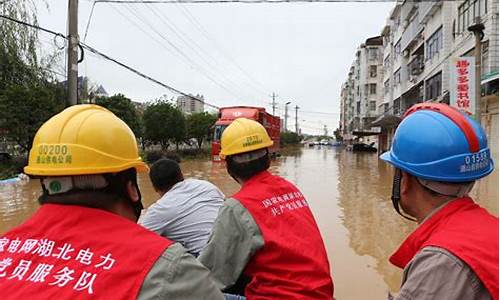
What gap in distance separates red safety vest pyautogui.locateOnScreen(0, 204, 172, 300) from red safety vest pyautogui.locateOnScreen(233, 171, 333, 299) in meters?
0.99

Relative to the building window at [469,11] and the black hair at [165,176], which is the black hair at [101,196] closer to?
the black hair at [165,176]

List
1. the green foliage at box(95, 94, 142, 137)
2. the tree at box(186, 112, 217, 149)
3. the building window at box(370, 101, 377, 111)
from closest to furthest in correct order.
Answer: the green foliage at box(95, 94, 142, 137) < the tree at box(186, 112, 217, 149) < the building window at box(370, 101, 377, 111)

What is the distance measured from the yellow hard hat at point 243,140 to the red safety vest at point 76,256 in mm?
1520

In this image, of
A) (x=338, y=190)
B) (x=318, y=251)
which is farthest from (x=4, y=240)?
(x=338, y=190)

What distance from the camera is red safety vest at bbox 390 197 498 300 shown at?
47.4 inches

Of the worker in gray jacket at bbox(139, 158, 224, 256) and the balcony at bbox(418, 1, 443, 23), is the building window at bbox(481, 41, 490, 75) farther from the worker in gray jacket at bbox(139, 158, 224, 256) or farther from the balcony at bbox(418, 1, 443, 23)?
the worker in gray jacket at bbox(139, 158, 224, 256)

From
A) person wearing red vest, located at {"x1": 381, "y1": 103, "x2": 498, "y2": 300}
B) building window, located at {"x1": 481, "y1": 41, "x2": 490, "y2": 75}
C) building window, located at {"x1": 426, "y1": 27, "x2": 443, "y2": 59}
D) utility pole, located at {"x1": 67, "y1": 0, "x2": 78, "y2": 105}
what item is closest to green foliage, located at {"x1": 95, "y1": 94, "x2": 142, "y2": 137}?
utility pole, located at {"x1": 67, "y1": 0, "x2": 78, "y2": 105}

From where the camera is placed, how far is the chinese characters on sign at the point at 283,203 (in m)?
2.38

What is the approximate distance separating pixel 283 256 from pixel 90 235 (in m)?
1.13

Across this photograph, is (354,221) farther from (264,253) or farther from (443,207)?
(443,207)

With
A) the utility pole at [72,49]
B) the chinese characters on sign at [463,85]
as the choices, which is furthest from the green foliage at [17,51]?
the chinese characters on sign at [463,85]

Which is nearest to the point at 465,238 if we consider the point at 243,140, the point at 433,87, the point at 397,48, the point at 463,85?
the point at 243,140

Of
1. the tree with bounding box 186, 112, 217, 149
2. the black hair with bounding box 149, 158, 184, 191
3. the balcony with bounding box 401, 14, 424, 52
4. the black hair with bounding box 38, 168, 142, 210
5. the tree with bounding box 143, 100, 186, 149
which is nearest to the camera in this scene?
the black hair with bounding box 38, 168, 142, 210

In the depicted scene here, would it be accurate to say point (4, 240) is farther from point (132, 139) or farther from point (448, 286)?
point (448, 286)
